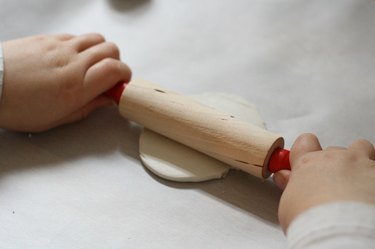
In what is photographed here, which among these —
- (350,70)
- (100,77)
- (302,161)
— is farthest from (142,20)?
(302,161)

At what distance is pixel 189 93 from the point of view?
2.78ft

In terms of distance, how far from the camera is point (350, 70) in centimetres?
87

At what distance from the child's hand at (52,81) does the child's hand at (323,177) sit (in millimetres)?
304

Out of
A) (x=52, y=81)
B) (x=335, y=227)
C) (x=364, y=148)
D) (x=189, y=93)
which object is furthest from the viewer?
(x=189, y=93)

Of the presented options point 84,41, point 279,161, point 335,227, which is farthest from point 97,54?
point 335,227

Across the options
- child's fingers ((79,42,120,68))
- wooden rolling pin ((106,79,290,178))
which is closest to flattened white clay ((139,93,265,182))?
wooden rolling pin ((106,79,290,178))

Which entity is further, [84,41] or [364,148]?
[84,41]

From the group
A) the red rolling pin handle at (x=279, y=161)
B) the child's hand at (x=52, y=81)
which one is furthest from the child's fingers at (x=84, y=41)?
the red rolling pin handle at (x=279, y=161)

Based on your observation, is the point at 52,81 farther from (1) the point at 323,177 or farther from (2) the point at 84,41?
(1) the point at 323,177

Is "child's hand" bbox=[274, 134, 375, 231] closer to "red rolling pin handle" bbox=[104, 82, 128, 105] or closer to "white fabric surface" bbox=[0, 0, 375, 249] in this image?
"white fabric surface" bbox=[0, 0, 375, 249]

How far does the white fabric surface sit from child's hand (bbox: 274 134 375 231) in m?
0.08

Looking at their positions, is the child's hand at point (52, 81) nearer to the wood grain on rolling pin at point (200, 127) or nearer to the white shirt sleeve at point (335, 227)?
the wood grain on rolling pin at point (200, 127)

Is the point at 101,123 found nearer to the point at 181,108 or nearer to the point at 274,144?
the point at 181,108

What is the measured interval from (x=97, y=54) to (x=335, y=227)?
0.47 m
